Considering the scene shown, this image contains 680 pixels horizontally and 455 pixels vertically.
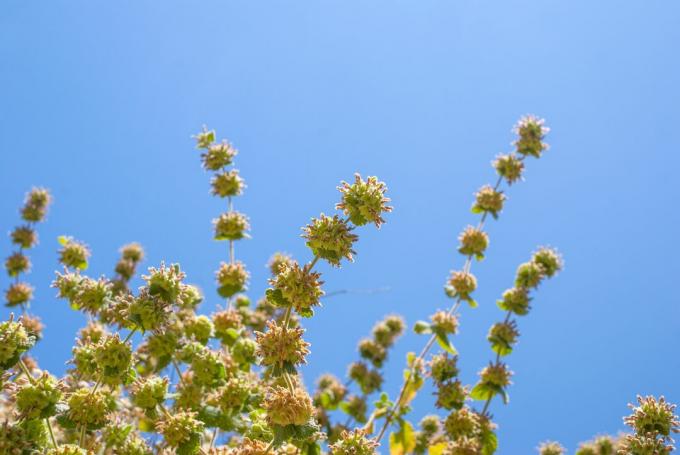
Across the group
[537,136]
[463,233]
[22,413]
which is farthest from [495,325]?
[22,413]

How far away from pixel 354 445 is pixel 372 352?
6.50 metres

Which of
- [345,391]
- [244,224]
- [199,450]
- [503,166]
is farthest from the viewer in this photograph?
[345,391]

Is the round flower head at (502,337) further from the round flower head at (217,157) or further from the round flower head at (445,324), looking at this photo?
the round flower head at (217,157)

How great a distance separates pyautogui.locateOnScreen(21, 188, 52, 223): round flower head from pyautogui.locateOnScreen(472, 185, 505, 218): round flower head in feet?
22.5

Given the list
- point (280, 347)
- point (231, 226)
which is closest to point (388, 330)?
point (231, 226)

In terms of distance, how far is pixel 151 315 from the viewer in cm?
372

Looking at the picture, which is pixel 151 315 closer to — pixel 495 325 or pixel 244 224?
pixel 244 224

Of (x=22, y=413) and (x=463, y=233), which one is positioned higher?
(x=463, y=233)

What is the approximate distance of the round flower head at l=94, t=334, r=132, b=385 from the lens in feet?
12.9

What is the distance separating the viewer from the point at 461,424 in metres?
6.60

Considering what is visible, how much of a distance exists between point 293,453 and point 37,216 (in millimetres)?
7731

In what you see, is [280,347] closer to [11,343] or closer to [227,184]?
[11,343]

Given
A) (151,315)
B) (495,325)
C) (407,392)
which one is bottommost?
(151,315)

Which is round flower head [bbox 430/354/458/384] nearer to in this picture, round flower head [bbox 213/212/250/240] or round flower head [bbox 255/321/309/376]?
round flower head [bbox 213/212/250/240]
